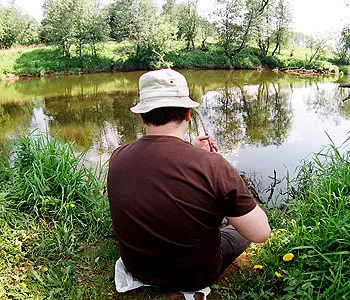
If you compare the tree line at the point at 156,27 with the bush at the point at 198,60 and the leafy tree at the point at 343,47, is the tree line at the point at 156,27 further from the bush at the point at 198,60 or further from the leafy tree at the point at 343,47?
the bush at the point at 198,60

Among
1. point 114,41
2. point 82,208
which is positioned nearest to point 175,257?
point 82,208

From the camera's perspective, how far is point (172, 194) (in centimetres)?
141

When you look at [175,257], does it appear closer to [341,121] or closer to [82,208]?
[82,208]

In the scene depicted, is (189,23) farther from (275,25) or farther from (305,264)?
(305,264)

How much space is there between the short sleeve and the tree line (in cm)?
2165

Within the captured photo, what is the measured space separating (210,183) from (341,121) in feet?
29.0

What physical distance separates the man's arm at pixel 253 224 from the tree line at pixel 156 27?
21.6m

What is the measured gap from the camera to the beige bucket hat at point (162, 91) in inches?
56.4

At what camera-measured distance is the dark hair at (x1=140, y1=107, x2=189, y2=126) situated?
145 cm

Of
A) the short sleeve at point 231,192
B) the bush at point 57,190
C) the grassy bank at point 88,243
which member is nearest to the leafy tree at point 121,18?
the bush at point 57,190

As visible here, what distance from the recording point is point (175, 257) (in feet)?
5.16

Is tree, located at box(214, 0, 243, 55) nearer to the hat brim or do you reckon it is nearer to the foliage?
the foliage

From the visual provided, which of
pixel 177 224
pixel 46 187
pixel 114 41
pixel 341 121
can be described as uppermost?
pixel 114 41

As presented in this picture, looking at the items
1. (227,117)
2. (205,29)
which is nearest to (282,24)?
(205,29)
